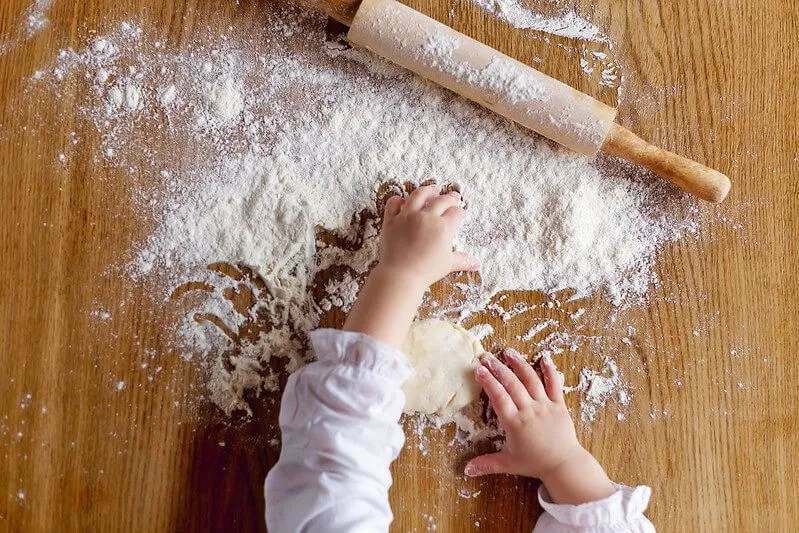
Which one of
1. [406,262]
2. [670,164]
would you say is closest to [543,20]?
[670,164]

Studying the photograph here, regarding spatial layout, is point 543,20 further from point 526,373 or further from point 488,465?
point 488,465

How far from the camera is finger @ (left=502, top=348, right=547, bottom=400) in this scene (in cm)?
88

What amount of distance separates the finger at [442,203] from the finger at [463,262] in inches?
2.2

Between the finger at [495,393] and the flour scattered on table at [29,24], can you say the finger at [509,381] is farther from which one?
the flour scattered on table at [29,24]

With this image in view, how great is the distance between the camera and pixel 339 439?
773 millimetres

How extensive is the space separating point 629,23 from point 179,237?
627mm

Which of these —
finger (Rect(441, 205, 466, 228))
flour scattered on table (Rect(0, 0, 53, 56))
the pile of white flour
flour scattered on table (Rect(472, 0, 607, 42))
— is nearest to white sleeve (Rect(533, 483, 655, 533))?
the pile of white flour

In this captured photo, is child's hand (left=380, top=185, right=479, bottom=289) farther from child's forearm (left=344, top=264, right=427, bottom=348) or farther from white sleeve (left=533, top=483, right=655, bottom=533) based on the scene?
white sleeve (left=533, top=483, right=655, bottom=533)

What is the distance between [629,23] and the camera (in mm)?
918

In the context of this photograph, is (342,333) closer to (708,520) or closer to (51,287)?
(51,287)

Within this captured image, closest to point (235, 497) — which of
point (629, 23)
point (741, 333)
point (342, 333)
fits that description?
point (342, 333)

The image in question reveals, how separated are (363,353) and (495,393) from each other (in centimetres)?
18

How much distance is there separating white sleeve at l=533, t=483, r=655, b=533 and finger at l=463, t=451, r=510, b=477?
6cm

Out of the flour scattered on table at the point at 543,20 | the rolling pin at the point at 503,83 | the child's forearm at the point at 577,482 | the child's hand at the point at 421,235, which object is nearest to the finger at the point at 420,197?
the child's hand at the point at 421,235
